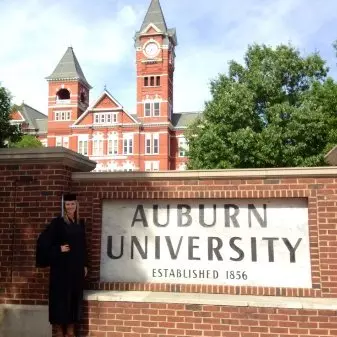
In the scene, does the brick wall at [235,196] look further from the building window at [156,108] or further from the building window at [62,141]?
the building window at [62,141]

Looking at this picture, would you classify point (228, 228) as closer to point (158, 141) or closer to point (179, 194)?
point (179, 194)

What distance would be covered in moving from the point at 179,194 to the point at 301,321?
7.21ft

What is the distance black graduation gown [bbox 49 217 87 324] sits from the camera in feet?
16.1

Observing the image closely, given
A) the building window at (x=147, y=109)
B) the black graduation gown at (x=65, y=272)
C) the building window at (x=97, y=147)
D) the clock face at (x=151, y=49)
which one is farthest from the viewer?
the clock face at (x=151, y=49)

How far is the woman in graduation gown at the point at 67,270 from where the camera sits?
4.90 m

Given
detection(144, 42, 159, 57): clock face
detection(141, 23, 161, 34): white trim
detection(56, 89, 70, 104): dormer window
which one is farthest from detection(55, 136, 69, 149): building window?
detection(141, 23, 161, 34): white trim

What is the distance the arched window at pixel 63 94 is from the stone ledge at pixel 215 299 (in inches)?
2256

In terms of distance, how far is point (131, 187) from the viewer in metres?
5.71

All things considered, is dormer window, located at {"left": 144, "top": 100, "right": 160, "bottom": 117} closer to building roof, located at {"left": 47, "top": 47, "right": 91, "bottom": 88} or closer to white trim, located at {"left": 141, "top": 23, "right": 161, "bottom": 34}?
white trim, located at {"left": 141, "top": 23, "right": 161, "bottom": 34}

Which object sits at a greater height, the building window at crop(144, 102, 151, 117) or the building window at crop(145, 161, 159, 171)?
the building window at crop(144, 102, 151, 117)

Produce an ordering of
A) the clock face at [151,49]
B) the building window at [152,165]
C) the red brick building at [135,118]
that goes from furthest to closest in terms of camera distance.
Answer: the clock face at [151,49] < the red brick building at [135,118] < the building window at [152,165]

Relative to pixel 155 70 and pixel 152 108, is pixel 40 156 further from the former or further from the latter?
pixel 155 70

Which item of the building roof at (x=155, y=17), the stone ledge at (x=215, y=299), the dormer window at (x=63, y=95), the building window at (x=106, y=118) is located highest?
the building roof at (x=155, y=17)

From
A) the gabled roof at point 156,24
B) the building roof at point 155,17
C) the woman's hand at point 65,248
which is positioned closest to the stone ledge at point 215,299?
the woman's hand at point 65,248
